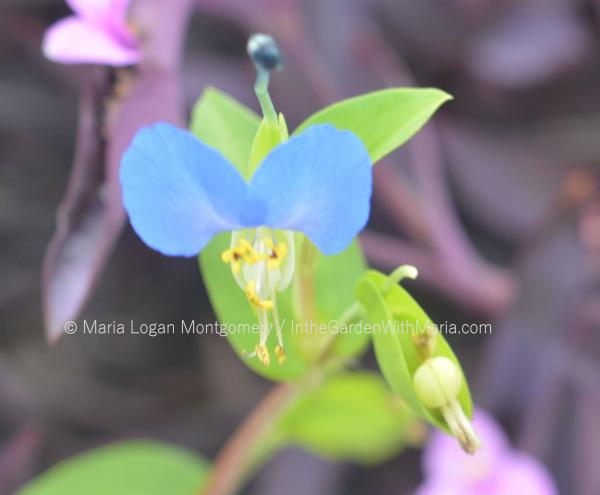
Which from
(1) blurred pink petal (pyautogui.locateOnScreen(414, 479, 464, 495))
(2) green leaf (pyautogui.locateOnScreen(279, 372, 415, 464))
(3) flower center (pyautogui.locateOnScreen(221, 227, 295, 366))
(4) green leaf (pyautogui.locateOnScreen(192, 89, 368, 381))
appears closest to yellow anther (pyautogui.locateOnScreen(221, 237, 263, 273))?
(3) flower center (pyautogui.locateOnScreen(221, 227, 295, 366))

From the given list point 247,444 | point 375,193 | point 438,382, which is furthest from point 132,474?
point 438,382

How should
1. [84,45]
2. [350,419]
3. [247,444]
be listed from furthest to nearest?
[350,419] < [247,444] < [84,45]

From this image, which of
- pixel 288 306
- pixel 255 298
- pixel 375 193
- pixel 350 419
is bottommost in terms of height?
pixel 350 419

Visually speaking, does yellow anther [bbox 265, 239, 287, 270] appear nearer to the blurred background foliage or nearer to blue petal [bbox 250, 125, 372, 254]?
blue petal [bbox 250, 125, 372, 254]

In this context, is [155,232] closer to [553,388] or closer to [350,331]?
[350,331]

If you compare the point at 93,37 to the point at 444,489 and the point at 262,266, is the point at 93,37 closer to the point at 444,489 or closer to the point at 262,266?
the point at 262,266

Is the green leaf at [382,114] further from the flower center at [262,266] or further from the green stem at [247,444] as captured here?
the green stem at [247,444]

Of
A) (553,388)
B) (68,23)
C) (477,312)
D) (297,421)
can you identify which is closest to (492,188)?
(477,312)

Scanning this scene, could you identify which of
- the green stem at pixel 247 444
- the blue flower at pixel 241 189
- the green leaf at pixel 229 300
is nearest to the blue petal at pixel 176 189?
the blue flower at pixel 241 189
